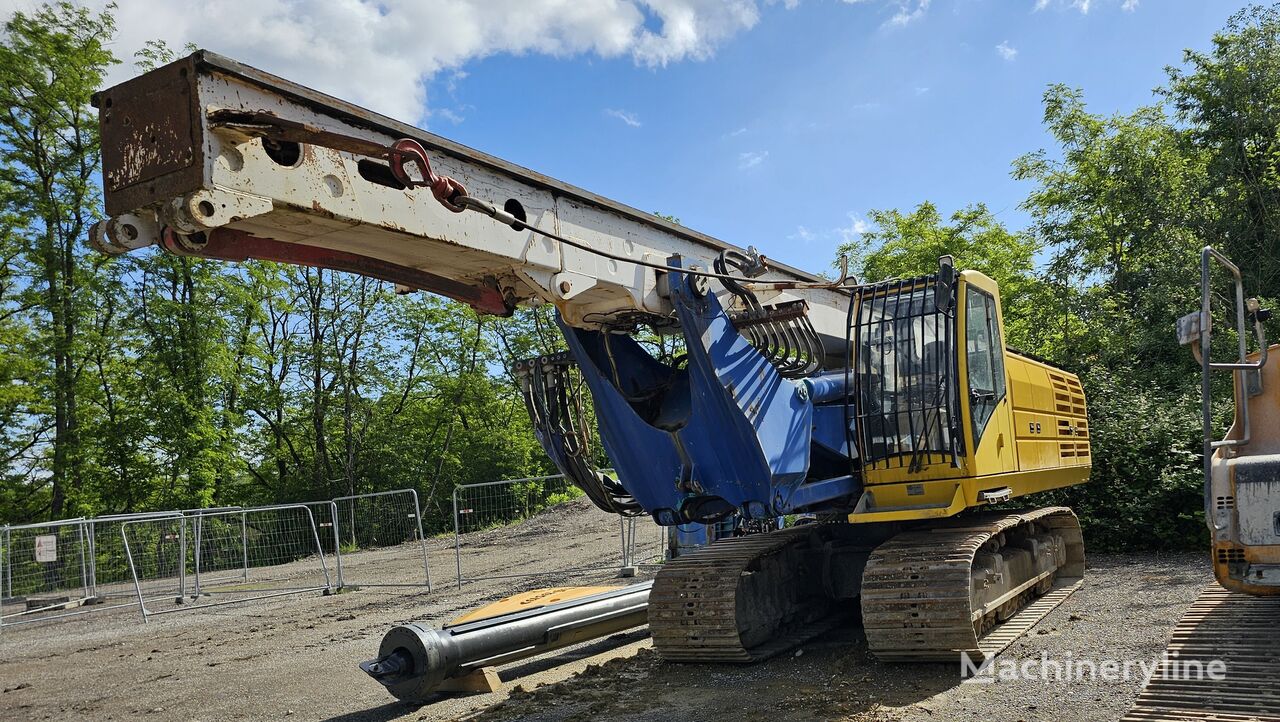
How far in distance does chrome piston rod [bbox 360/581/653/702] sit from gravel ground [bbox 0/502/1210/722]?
0.22m

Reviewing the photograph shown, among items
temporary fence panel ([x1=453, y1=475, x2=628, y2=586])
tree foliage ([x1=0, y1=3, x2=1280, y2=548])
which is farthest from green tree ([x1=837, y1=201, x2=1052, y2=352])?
temporary fence panel ([x1=453, y1=475, x2=628, y2=586])

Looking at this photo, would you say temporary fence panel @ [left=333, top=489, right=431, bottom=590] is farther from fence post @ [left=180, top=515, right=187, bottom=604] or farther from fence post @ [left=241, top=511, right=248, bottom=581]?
fence post @ [left=180, top=515, right=187, bottom=604]

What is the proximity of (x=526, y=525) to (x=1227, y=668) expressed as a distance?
16470 millimetres

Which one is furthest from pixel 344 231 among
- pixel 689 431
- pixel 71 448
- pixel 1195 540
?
pixel 71 448

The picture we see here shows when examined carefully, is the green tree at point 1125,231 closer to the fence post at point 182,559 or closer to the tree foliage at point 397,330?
the tree foliage at point 397,330

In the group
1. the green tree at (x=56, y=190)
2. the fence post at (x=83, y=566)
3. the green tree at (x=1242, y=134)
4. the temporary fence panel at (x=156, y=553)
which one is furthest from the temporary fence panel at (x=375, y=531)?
the green tree at (x=1242, y=134)

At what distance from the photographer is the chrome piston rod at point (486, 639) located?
21.6 ft

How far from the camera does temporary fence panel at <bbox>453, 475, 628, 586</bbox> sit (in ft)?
50.2

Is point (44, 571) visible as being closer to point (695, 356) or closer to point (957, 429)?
point (695, 356)

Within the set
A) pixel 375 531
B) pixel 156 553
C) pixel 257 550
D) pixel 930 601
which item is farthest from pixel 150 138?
pixel 375 531

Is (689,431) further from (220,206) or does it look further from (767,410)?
(220,206)

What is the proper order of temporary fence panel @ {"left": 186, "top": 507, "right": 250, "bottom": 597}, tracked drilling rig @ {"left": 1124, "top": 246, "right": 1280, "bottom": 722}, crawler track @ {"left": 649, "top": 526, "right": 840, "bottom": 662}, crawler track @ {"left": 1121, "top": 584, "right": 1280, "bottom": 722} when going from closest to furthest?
crawler track @ {"left": 1121, "top": 584, "right": 1280, "bottom": 722}
tracked drilling rig @ {"left": 1124, "top": 246, "right": 1280, "bottom": 722}
crawler track @ {"left": 649, "top": 526, "right": 840, "bottom": 662}
temporary fence panel @ {"left": 186, "top": 507, "right": 250, "bottom": 597}

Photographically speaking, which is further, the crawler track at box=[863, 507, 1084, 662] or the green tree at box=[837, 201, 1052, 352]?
the green tree at box=[837, 201, 1052, 352]

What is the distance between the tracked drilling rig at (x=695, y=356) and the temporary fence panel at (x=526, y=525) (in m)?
7.04
